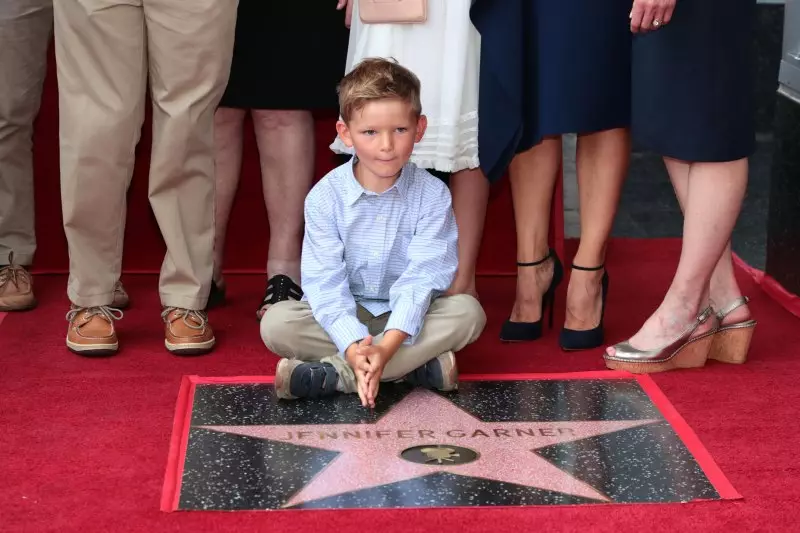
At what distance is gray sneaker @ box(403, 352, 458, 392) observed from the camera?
2.47m

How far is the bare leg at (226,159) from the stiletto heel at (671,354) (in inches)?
41.1

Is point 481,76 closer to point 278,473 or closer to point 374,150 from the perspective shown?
point 374,150

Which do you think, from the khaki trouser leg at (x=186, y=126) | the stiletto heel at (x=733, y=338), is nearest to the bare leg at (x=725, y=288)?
the stiletto heel at (x=733, y=338)

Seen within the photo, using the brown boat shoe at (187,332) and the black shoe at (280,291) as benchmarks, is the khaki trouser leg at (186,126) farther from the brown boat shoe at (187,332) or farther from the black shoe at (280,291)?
the black shoe at (280,291)

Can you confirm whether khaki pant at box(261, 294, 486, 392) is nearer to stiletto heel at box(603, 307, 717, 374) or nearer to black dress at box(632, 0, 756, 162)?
stiletto heel at box(603, 307, 717, 374)

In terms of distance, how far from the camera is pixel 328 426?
230 cm

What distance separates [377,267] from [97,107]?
0.67 metres

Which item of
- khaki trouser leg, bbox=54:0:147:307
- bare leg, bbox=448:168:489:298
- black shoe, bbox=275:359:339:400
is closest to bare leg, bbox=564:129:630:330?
bare leg, bbox=448:168:489:298

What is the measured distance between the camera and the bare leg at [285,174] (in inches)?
119

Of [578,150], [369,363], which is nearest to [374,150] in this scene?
[369,363]

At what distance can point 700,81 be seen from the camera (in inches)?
97.0

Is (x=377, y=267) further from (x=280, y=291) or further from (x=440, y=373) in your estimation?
(x=280, y=291)

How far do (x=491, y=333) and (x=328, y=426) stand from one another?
0.72m

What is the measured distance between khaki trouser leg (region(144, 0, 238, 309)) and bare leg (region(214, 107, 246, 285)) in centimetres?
35
